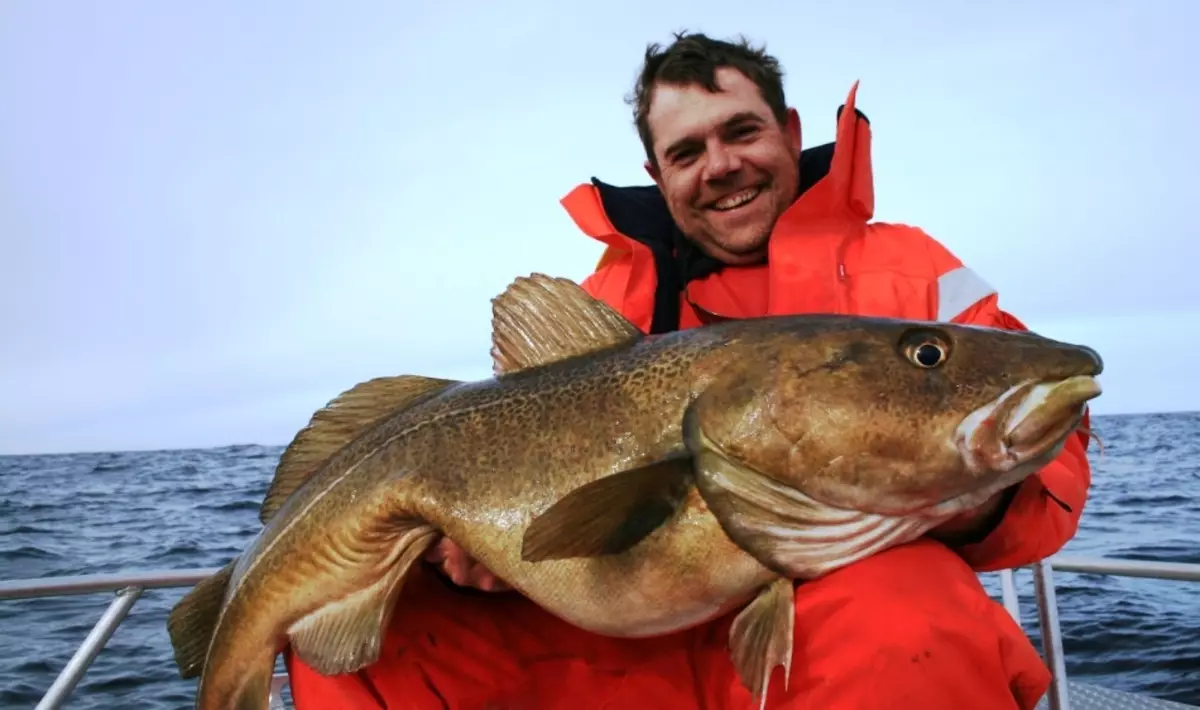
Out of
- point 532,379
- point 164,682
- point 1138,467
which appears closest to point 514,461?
point 532,379

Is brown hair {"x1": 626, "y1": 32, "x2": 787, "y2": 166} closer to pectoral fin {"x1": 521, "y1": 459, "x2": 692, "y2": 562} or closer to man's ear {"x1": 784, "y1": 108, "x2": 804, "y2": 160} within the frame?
man's ear {"x1": 784, "y1": 108, "x2": 804, "y2": 160}

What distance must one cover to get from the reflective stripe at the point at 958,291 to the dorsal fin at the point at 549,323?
4.00ft

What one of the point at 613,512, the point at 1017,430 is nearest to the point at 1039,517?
the point at 1017,430

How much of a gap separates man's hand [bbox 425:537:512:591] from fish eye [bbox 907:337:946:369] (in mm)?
1400

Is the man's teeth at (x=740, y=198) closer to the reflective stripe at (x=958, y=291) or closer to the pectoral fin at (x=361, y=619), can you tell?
the reflective stripe at (x=958, y=291)

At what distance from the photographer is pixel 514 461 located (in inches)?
95.7

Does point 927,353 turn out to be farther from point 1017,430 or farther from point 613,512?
point 613,512

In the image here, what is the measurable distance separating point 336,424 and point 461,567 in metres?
0.70

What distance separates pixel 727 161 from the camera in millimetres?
3754

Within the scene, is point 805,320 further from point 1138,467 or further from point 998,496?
point 1138,467

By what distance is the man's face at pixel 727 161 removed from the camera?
3.79 m

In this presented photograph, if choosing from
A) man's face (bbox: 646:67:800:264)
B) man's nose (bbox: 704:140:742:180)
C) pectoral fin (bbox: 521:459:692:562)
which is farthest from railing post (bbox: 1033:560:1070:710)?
pectoral fin (bbox: 521:459:692:562)

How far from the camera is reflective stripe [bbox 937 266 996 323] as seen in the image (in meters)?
3.06

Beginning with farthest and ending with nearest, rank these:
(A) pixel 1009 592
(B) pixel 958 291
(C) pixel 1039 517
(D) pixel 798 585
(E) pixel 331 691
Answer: (A) pixel 1009 592
(B) pixel 958 291
(E) pixel 331 691
(C) pixel 1039 517
(D) pixel 798 585
